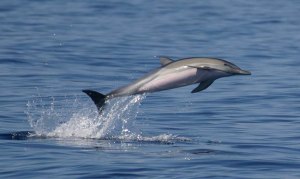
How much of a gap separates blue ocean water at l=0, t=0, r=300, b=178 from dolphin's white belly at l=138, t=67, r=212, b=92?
818 mm

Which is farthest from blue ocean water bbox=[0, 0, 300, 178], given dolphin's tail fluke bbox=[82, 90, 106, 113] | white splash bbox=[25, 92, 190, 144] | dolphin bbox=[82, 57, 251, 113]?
dolphin bbox=[82, 57, 251, 113]

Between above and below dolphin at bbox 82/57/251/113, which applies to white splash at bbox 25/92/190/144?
below

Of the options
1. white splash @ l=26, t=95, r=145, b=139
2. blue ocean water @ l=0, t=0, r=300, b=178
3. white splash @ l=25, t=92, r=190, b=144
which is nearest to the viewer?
blue ocean water @ l=0, t=0, r=300, b=178

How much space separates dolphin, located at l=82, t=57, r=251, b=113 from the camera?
13477 millimetres

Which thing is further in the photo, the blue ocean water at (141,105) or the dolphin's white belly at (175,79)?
the dolphin's white belly at (175,79)

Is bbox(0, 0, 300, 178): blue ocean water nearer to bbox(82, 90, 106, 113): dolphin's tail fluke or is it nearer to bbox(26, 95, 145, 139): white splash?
bbox(26, 95, 145, 139): white splash

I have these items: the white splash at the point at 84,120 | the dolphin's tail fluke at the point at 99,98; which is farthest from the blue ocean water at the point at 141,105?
the dolphin's tail fluke at the point at 99,98

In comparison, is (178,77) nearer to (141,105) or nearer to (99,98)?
(99,98)

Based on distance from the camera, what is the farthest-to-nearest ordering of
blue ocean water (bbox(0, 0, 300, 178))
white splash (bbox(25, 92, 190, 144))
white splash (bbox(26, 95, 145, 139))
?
white splash (bbox(26, 95, 145, 139)), white splash (bbox(25, 92, 190, 144)), blue ocean water (bbox(0, 0, 300, 178))

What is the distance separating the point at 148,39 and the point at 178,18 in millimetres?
8798

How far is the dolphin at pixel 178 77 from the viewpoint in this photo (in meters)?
13.5

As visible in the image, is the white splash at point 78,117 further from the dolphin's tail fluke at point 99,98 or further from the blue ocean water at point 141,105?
the dolphin's tail fluke at point 99,98

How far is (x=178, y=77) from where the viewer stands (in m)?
13.5

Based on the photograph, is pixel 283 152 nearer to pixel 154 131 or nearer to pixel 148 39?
pixel 154 131
